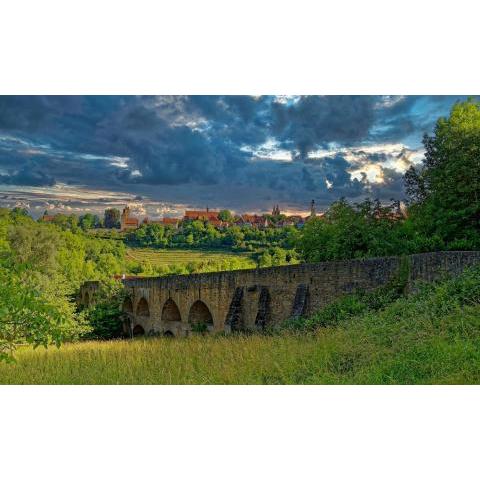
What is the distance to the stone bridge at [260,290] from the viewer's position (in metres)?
12.8

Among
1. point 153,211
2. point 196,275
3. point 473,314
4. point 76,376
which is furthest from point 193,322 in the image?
point 473,314

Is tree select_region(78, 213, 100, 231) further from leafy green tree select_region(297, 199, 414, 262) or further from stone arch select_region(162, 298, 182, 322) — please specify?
leafy green tree select_region(297, 199, 414, 262)

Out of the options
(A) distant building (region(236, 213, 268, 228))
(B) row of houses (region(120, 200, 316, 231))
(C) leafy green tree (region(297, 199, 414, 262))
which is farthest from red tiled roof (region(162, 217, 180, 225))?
(C) leafy green tree (region(297, 199, 414, 262))

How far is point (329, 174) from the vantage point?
15.8m

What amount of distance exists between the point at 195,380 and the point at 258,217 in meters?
8.08

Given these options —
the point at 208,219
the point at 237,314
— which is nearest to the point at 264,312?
the point at 237,314

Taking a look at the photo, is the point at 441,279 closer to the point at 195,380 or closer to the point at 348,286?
the point at 348,286

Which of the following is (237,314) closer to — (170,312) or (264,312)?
(264,312)

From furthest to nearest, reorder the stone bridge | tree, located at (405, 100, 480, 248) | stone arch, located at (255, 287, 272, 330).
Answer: tree, located at (405, 100, 480, 248) < stone arch, located at (255, 287, 272, 330) < the stone bridge

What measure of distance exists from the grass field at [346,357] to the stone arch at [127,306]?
1796cm

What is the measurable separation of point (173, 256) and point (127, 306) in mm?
11053

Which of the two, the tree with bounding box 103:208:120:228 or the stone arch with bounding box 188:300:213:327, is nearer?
the tree with bounding box 103:208:120:228

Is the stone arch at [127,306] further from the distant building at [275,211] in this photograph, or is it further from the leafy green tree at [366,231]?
the distant building at [275,211]

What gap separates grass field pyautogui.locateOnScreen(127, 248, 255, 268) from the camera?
782 inches
